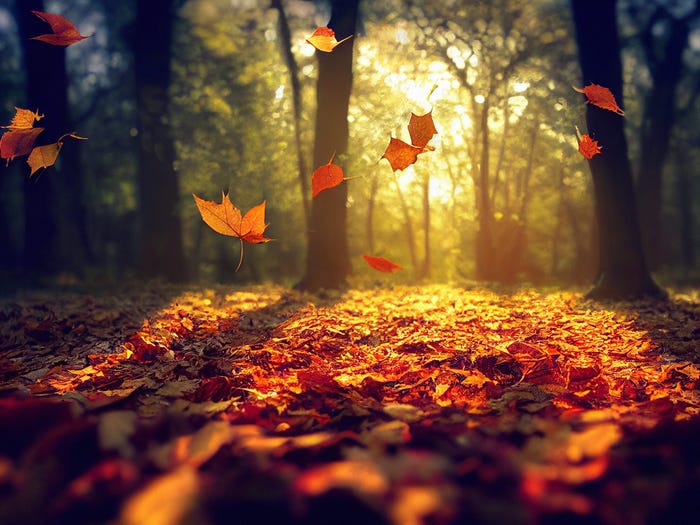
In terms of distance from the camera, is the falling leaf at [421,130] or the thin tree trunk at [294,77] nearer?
the falling leaf at [421,130]

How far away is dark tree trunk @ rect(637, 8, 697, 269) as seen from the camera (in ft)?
47.5

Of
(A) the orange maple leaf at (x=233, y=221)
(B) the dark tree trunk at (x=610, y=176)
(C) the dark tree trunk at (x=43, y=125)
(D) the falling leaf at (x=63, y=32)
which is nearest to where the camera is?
(A) the orange maple leaf at (x=233, y=221)

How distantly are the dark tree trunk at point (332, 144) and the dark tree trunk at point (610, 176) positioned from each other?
130 inches

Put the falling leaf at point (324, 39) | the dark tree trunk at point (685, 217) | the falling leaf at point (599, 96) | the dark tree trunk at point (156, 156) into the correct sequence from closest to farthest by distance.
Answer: the falling leaf at point (599, 96), the falling leaf at point (324, 39), the dark tree trunk at point (156, 156), the dark tree trunk at point (685, 217)

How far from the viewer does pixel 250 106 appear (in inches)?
485

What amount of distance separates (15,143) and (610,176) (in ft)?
22.6

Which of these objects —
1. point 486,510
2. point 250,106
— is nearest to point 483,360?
point 486,510

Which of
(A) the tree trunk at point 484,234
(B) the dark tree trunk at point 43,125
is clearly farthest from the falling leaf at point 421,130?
(A) the tree trunk at point 484,234

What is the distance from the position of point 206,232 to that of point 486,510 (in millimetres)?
21574

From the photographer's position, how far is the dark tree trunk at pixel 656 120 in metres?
14.5

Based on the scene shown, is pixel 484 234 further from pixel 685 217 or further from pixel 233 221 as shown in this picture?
pixel 685 217

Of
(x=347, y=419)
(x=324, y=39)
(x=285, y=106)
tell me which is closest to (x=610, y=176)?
(x=324, y=39)

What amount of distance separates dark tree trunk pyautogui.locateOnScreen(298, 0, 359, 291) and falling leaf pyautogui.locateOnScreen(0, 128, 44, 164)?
3.82 metres

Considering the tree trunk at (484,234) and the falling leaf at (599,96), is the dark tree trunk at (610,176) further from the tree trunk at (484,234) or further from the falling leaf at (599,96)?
the tree trunk at (484,234)
